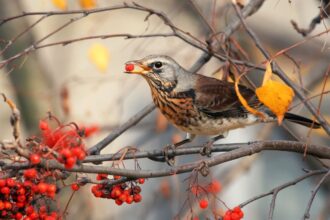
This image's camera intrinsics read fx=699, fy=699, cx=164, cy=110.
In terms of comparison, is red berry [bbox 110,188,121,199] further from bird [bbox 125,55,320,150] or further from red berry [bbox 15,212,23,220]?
bird [bbox 125,55,320,150]

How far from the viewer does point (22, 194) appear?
2.55 meters

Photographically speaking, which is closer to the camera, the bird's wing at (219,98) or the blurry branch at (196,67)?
the blurry branch at (196,67)

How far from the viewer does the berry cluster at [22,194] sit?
250 centimetres

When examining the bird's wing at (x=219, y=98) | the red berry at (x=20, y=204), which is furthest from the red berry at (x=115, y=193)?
the bird's wing at (x=219, y=98)

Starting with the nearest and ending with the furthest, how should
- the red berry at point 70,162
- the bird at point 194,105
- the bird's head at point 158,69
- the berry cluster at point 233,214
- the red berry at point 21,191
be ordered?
the red berry at point 70,162 → the red berry at point 21,191 → the berry cluster at point 233,214 → the bird's head at point 158,69 → the bird at point 194,105

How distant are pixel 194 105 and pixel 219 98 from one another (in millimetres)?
185

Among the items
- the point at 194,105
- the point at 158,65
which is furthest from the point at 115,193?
the point at 194,105

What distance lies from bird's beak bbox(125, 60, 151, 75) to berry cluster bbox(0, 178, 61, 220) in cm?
135

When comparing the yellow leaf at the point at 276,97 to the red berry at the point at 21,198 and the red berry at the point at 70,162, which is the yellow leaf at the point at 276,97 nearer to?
the red berry at the point at 70,162

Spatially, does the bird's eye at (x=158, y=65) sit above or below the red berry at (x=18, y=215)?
above

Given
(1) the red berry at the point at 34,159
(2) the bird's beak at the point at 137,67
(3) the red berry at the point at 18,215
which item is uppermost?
(2) the bird's beak at the point at 137,67

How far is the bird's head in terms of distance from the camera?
4105 millimetres

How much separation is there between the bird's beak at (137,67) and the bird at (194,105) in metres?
0.03

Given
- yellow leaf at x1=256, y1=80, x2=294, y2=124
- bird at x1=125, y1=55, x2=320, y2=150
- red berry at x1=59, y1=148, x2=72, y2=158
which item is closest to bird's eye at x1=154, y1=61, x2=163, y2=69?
bird at x1=125, y1=55, x2=320, y2=150
